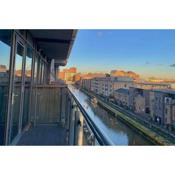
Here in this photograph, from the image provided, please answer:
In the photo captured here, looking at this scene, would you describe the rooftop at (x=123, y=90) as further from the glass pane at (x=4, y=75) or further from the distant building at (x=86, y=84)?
the glass pane at (x=4, y=75)

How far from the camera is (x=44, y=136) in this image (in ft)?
9.57

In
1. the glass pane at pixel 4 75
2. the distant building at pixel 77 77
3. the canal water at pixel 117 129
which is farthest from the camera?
the distant building at pixel 77 77

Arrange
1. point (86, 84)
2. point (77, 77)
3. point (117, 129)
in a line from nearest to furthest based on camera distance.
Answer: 1. point (117, 129)
2. point (86, 84)
3. point (77, 77)

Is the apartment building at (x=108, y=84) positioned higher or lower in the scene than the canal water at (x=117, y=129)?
higher

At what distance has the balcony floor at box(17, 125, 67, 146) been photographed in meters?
2.59

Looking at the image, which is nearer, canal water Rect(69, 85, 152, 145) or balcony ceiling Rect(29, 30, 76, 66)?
canal water Rect(69, 85, 152, 145)

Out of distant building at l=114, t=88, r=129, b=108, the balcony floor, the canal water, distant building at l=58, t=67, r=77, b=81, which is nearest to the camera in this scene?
the canal water

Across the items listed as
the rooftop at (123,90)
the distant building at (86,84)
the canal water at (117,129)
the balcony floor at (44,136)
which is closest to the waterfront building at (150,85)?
the rooftop at (123,90)

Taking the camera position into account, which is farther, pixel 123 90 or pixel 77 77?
pixel 77 77

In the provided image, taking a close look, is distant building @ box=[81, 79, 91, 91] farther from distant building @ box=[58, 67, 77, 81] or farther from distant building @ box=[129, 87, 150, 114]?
distant building @ box=[129, 87, 150, 114]

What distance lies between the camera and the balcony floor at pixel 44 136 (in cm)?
259

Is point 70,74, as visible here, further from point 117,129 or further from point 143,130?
point 143,130

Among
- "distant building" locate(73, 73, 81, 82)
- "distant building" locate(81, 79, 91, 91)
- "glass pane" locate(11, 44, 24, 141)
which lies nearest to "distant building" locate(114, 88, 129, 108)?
"distant building" locate(81, 79, 91, 91)

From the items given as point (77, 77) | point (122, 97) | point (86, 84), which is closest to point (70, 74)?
point (77, 77)
